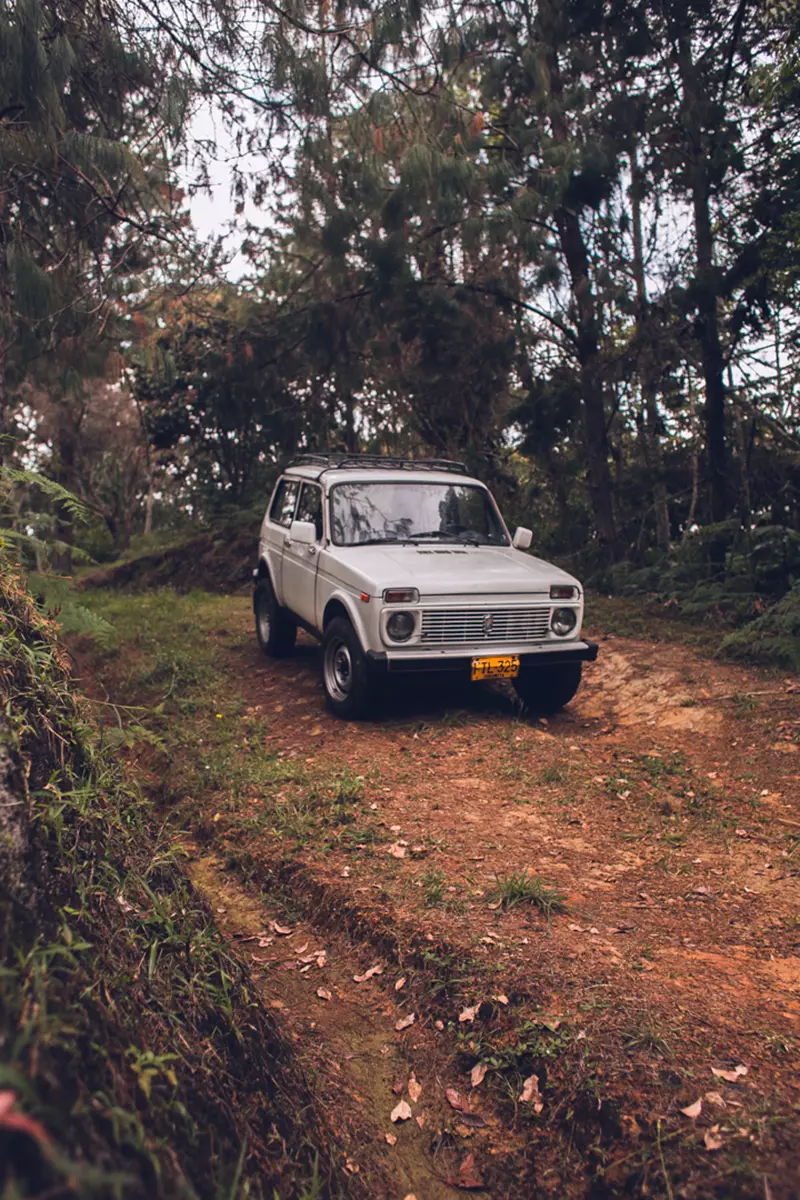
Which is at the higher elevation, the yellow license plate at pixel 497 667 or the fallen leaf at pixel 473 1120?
the yellow license plate at pixel 497 667

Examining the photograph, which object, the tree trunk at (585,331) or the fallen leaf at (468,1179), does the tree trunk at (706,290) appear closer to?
the tree trunk at (585,331)

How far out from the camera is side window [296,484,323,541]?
7868 millimetres

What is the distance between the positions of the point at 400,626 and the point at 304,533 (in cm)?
156

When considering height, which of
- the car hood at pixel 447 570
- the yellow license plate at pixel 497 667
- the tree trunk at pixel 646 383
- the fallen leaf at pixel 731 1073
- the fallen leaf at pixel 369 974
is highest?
the tree trunk at pixel 646 383

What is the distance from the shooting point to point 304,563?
8.08 meters

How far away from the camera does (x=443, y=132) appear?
7.79 meters

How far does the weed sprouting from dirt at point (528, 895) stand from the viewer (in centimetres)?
386

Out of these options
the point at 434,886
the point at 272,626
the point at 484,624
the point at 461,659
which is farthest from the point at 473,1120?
the point at 272,626

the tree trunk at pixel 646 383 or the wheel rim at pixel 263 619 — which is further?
the tree trunk at pixel 646 383

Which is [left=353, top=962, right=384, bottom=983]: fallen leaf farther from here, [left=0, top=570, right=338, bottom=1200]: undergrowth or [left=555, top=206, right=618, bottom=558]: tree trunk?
[left=555, top=206, right=618, bottom=558]: tree trunk

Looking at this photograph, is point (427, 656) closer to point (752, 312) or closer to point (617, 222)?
point (752, 312)

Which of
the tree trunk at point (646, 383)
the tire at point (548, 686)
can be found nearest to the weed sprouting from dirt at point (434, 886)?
the tire at point (548, 686)

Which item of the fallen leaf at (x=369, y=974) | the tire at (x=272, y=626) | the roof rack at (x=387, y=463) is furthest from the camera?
the tire at (x=272, y=626)

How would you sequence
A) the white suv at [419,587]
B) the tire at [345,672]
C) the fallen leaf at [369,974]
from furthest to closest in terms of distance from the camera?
the tire at [345,672]
the white suv at [419,587]
the fallen leaf at [369,974]
